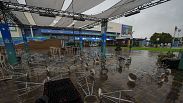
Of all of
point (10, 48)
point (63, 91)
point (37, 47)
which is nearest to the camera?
point (63, 91)

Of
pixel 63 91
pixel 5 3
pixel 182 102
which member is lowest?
pixel 182 102

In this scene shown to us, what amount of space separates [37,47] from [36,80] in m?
21.6

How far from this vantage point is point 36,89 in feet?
12.5

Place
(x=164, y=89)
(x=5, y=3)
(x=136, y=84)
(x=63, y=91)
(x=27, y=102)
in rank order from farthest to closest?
(x=5, y=3)
(x=136, y=84)
(x=164, y=89)
(x=27, y=102)
(x=63, y=91)

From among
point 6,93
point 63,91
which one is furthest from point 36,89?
point 63,91

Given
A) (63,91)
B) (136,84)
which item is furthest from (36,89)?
(136,84)

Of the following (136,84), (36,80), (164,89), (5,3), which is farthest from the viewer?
(5,3)

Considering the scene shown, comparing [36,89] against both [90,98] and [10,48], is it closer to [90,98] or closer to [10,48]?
[90,98]

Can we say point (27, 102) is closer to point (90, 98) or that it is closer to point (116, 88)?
→ point (90, 98)

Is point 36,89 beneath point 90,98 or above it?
beneath

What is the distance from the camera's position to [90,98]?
2.15 metres

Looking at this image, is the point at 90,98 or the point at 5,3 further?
the point at 5,3

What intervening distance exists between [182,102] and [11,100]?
18.8ft

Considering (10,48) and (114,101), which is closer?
(114,101)
